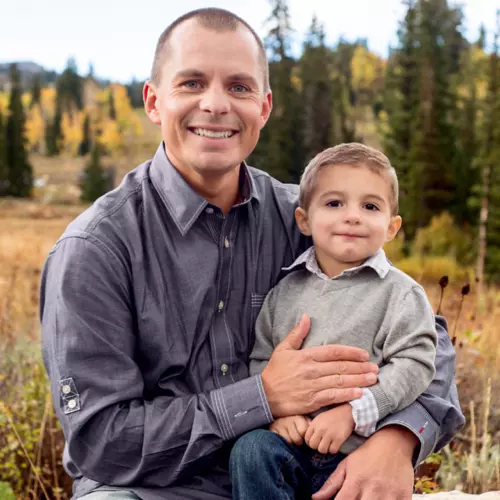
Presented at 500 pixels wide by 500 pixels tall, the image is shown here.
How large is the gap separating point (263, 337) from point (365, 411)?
476 mm

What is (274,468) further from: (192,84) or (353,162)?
(192,84)

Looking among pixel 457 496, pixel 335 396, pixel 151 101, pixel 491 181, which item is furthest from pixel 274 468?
pixel 491 181

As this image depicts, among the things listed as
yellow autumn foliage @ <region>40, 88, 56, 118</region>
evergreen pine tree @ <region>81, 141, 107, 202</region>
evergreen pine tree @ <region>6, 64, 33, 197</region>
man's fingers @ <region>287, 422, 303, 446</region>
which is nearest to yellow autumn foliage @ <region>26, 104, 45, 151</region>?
yellow autumn foliage @ <region>40, 88, 56, 118</region>

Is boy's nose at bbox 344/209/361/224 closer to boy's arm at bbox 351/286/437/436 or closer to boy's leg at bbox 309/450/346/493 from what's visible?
boy's arm at bbox 351/286/437/436

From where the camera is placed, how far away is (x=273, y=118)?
111ft

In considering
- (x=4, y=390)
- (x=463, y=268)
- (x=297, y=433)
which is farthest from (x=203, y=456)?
(x=463, y=268)

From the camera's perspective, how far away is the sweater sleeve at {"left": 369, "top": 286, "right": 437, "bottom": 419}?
2113mm

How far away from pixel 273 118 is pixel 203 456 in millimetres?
32559

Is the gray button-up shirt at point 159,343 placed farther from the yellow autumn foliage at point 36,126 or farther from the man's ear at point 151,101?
the yellow autumn foliage at point 36,126

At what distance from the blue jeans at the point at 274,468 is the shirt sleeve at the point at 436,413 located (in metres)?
0.25

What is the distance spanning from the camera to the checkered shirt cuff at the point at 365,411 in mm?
2086

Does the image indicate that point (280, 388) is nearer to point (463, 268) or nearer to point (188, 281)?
point (188, 281)

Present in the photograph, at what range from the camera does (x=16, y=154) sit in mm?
53969

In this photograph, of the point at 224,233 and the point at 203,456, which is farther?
the point at 224,233
